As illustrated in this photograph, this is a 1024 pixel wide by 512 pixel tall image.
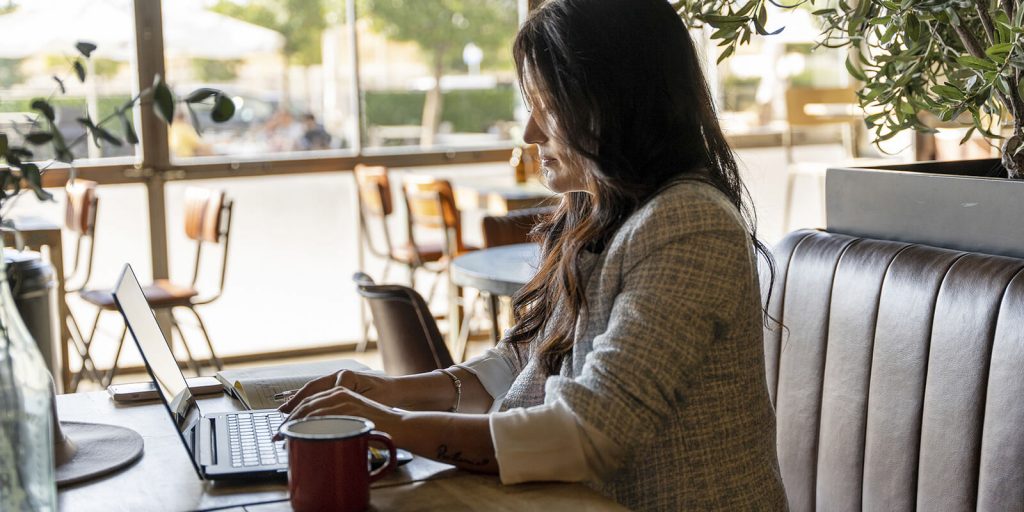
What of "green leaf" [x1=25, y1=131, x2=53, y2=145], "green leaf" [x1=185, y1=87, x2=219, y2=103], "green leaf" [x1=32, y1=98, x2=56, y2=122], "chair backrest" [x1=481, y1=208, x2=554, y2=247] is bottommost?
"chair backrest" [x1=481, y1=208, x2=554, y2=247]

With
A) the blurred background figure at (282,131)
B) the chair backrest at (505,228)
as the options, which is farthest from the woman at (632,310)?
the blurred background figure at (282,131)

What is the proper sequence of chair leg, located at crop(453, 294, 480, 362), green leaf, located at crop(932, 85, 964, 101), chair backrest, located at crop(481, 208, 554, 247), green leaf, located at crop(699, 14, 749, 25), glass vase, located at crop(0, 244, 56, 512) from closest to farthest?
glass vase, located at crop(0, 244, 56, 512) → green leaf, located at crop(932, 85, 964, 101) → green leaf, located at crop(699, 14, 749, 25) → chair backrest, located at crop(481, 208, 554, 247) → chair leg, located at crop(453, 294, 480, 362)

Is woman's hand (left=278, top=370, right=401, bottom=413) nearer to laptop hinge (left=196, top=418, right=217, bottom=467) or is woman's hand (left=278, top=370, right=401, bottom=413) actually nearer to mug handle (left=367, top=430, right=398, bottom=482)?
laptop hinge (left=196, top=418, right=217, bottom=467)

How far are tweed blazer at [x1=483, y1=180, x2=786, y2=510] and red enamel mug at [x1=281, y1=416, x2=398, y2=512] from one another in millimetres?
259

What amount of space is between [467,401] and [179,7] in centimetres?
400

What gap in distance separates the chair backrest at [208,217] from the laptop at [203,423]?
9.72 ft

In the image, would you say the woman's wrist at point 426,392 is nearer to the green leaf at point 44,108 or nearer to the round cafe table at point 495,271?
the green leaf at point 44,108

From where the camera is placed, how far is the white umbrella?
4852 millimetres

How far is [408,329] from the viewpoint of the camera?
7.93 feet

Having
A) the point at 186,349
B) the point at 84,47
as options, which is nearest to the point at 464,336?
the point at 186,349

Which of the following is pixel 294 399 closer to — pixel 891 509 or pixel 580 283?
pixel 580 283

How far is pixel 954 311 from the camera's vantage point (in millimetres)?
1611

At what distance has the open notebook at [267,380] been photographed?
161 cm

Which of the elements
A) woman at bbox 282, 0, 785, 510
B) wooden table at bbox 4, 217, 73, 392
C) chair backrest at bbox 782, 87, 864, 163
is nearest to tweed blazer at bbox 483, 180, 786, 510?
woman at bbox 282, 0, 785, 510
